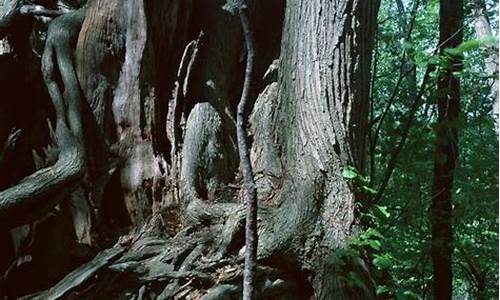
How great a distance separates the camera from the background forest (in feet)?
11.0

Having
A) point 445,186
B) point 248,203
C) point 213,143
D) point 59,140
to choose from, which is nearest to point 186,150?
point 213,143

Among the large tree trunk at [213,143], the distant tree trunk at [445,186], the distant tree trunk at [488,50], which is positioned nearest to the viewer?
the large tree trunk at [213,143]

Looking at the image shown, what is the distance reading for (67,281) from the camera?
3.27 m

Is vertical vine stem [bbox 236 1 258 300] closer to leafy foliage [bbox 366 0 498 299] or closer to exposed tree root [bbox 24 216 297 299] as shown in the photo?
exposed tree root [bbox 24 216 297 299]

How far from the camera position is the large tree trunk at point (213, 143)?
3316 millimetres

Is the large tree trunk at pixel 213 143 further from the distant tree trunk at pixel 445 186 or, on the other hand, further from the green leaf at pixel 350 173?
the distant tree trunk at pixel 445 186

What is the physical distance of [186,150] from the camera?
4180 mm

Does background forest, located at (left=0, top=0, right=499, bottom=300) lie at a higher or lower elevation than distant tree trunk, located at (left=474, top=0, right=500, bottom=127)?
lower

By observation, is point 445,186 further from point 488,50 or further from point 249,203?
point 249,203

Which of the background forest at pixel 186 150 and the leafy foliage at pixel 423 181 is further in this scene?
the leafy foliage at pixel 423 181

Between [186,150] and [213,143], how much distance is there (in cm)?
19

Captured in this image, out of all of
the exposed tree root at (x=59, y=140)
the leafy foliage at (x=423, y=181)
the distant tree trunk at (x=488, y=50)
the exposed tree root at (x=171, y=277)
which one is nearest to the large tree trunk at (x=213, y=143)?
the exposed tree root at (x=171, y=277)

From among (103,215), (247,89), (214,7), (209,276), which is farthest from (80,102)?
(247,89)

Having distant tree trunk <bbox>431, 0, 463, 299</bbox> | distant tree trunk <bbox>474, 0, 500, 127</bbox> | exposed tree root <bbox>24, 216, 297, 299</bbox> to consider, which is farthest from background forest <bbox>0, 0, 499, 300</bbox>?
distant tree trunk <bbox>431, 0, 463, 299</bbox>
